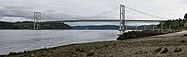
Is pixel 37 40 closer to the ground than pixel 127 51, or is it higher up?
closer to the ground

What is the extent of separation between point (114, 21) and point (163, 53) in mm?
87794

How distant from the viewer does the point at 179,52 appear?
10.9 metres

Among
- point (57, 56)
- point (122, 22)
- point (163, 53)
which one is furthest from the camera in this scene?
point (122, 22)

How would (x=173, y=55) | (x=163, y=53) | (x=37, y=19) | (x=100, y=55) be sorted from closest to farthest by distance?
(x=173, y=55) → (x=163, y=53) → (x=100, y=55) → (x=37, y=19)

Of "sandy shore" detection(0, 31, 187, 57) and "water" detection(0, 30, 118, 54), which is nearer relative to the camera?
"sandy shore" detection(0, 31, 187, 57)

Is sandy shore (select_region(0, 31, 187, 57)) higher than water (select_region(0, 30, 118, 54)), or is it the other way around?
sandy shore (select_region(0, 31, 187, 57))

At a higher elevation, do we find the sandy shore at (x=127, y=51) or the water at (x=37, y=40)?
the sandy shore at (x=127, y=51)

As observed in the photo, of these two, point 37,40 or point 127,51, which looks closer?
point 127,51

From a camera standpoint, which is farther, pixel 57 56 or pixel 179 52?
pixel 57 56

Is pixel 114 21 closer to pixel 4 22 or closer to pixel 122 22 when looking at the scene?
pixel 122 22

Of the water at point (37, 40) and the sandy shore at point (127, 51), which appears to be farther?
the water at point (37, 40)

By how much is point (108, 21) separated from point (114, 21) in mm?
1943

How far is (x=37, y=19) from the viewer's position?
152 meters

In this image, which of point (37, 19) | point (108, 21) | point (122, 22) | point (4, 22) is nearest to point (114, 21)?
point (108, 21)
